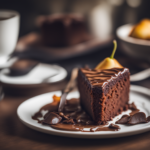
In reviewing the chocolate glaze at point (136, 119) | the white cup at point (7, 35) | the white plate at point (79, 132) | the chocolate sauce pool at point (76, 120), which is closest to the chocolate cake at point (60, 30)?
the white cup at point (7, 35)

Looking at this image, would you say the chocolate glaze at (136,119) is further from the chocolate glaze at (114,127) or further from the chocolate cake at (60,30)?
the chocolate cake at (60,30)

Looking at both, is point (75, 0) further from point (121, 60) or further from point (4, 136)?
point (4, 136)

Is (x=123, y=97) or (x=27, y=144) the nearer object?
(x=27, y=144)

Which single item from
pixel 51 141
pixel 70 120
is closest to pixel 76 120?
pixel 70 120

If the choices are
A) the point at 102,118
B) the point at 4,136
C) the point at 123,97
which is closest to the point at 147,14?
the point at 123,97

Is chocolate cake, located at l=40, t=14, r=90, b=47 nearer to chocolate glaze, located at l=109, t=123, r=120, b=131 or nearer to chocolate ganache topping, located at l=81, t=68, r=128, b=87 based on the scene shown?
chocolate ganache topping, located at l=81, t=68, r=128, b=87
